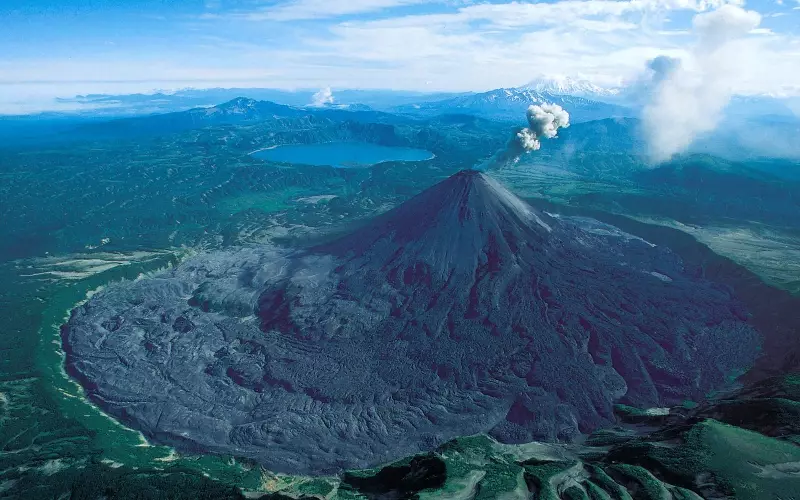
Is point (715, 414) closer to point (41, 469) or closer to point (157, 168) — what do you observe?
point (41, 469)

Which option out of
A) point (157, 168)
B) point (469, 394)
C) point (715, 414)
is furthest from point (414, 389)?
point (157, 168)

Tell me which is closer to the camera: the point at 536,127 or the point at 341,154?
the point at 536,127

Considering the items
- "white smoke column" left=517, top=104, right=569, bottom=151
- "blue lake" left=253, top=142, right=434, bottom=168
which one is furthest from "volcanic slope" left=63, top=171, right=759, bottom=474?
"blue lake" left=253, top=142, right=434, bottom=168

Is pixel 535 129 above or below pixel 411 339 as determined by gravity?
above

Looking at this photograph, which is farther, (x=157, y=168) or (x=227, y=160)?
(x=227, y=160)

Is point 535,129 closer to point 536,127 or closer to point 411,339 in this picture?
point 536,127

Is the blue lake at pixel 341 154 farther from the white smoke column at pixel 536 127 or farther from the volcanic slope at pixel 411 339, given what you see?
the volcanic slope at pixel 411 339

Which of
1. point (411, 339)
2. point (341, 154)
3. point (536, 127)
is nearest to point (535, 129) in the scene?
point (536, 127)
